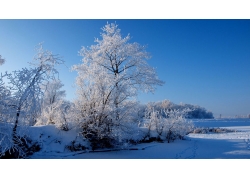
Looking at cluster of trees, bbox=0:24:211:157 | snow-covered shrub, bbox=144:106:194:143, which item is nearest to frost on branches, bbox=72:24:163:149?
cluster of trees, bbox=0:24:211:157

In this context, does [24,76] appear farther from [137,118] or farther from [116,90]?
[137,118]

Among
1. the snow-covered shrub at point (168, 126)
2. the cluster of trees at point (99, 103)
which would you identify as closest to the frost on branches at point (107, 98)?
the cluster of trees at point (99, 103)

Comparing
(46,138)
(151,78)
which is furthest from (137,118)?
(46,138)

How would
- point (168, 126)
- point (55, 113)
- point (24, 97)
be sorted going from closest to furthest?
point (24, 97) → point (55, 113) → point (168, 126)

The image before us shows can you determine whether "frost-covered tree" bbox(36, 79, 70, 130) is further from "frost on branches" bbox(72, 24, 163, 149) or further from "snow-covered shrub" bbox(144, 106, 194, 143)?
"snow-covered shrub" bbox(144, 106, 194, 143)

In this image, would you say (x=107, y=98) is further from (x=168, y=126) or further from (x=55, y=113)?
(x=168, y=126)

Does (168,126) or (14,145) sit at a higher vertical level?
(168,126)

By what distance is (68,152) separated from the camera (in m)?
7.67

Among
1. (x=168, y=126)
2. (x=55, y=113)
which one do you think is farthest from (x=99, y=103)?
(x=168, y=126)

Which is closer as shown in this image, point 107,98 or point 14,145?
point 14,145

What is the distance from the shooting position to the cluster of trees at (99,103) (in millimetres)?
6301

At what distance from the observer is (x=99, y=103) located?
850 cm

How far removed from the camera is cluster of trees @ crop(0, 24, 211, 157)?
20.7 feet

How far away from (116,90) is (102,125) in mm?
1740
